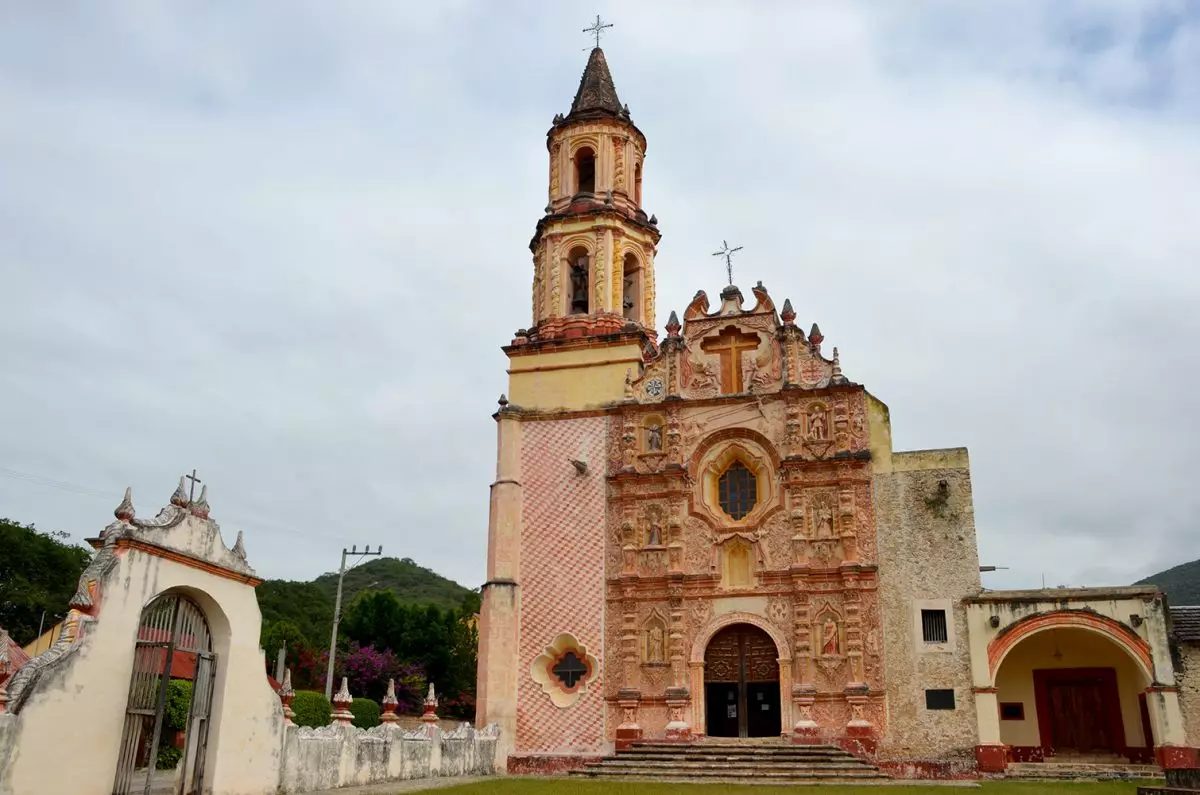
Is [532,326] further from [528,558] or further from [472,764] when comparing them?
[472,764]

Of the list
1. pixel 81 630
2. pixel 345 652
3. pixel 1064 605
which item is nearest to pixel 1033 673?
pixel 1064 605

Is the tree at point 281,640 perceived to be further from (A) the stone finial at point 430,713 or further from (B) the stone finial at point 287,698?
(B) the stone finial at point 287,698

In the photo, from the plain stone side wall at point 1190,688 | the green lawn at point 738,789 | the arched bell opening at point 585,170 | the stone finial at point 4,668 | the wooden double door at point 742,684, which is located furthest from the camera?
the arched bell opening at point 585,170

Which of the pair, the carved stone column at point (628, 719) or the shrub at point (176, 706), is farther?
the shrub at point (176, 706)

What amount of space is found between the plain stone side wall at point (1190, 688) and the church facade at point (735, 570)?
0.34 meters

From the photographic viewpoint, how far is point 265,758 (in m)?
12.9

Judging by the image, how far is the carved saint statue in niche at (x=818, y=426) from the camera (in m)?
21.0

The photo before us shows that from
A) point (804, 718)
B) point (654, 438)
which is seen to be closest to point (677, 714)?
point (804, 718)

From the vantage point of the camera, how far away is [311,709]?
25297 millimetres

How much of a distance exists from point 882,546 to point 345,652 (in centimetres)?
2565

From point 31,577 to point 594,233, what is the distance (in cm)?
2964

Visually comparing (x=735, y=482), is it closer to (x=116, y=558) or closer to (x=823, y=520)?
(x=823, y=520)

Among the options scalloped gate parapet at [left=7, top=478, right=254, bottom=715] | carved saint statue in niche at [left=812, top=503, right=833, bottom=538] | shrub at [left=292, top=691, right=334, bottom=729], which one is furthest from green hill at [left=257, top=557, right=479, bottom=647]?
scalloped gate parapet at [left=7, top=478, right=254, bottom=715]

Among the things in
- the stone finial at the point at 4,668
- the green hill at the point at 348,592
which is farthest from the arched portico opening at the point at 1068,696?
the green hill at the point at 348,592
